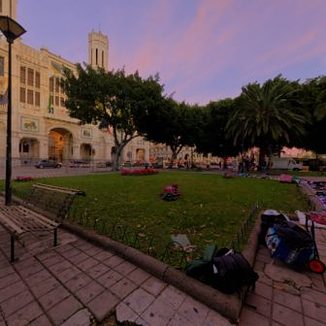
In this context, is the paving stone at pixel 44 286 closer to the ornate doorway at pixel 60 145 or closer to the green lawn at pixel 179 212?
the green lawn at pixel 179 212

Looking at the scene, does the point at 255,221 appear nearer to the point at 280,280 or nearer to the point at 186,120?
the point at 280,280

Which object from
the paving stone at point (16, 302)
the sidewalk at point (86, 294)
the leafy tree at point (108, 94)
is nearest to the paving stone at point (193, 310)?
the sidewalk at point (86, 294)

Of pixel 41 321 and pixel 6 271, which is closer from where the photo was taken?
pixel 41 321

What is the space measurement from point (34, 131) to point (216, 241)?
167 feet

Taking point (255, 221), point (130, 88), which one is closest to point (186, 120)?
point (130, 88)

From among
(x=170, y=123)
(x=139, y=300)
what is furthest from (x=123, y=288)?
(x=170, y=123)

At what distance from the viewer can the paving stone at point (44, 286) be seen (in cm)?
292

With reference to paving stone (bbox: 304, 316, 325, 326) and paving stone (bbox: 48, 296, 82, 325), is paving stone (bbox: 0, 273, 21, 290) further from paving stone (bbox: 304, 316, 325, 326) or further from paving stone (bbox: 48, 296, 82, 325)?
paving stone (bbox: 304, 316, 325, 326)

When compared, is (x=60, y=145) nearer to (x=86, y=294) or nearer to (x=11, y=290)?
(x=11, y=290)

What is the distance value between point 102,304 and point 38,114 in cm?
5306

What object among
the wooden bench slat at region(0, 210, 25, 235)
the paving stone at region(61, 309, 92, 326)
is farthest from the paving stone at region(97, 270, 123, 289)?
the wooden bench slat at region(0, 210, 25, 235)

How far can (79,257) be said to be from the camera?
3.90m

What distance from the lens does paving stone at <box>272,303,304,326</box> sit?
250cm

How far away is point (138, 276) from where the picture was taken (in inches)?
130
